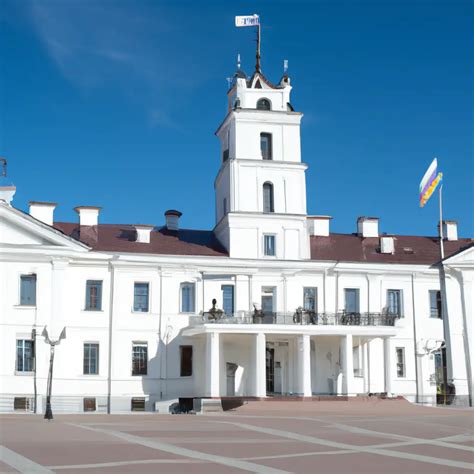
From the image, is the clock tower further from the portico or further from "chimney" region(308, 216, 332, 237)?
the portico

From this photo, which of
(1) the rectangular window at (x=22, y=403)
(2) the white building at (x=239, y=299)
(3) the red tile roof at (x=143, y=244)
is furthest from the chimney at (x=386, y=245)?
(1) the rectangular window at (x=22, y=403)

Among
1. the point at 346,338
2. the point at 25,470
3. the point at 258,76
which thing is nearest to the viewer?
the point at 25,470

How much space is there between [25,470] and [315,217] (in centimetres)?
3335

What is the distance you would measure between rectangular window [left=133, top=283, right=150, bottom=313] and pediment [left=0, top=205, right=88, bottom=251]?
4.61 metres

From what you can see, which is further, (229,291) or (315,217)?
(315,217)

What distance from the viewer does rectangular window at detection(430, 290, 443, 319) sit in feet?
150

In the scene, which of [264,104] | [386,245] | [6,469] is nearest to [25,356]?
[264,104]

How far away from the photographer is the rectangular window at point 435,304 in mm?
Result: 45812

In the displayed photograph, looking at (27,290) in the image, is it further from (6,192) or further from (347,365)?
(347,365)

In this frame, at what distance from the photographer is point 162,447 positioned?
20.0 meters

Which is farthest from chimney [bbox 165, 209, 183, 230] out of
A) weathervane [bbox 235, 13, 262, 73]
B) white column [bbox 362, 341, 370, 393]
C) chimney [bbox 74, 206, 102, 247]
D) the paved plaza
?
the paved plaza

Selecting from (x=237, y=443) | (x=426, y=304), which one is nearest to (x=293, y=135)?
(x=426, y=304)

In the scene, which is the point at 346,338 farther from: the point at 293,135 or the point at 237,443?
the point at 237,443

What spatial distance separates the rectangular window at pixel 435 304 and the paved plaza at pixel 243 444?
12814 mm
